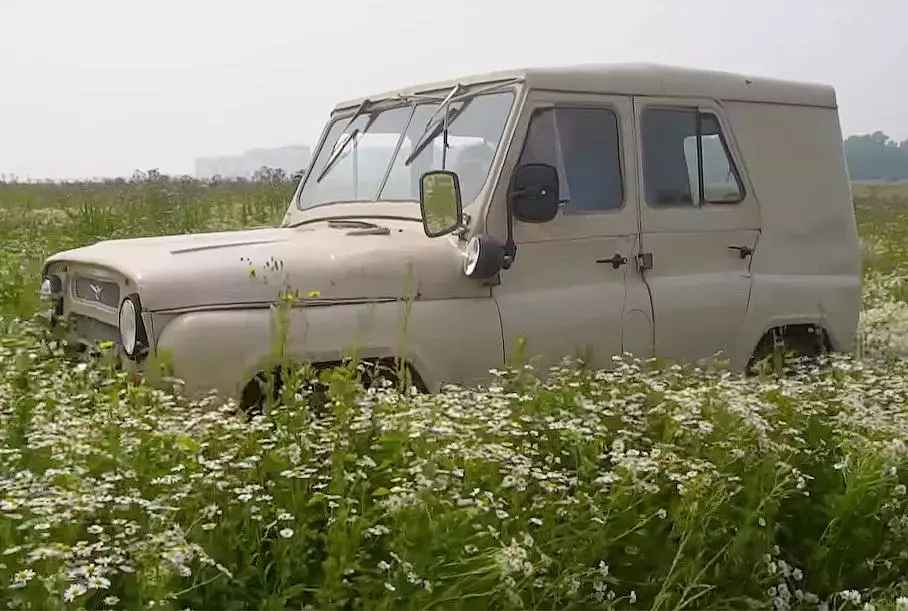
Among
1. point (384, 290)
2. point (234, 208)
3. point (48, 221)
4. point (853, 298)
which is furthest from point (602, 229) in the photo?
point (48, 221)

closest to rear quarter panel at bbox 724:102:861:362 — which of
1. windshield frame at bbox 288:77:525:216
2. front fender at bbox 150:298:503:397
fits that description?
windshield frame at bbox 288:77:525:216

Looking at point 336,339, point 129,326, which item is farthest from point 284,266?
point 129,326

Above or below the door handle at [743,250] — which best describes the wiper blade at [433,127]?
above

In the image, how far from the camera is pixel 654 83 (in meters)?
5.49

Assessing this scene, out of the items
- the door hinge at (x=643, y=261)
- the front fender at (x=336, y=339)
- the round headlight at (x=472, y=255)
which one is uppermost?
the round headlight at (x=472, y=255)

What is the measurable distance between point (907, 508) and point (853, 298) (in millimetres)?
2283

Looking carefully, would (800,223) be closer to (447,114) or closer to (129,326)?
(447,114)

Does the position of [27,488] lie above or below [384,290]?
below

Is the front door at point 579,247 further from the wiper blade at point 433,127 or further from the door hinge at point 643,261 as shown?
the wiper blade at point 433,127

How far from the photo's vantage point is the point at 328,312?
172 inches

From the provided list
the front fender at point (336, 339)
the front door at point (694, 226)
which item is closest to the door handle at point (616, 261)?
the front door at point (694, 226)

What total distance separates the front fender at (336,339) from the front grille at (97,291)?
513 millimetres

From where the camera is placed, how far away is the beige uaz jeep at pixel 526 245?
4301mm

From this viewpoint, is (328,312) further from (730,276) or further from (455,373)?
(730,276)
